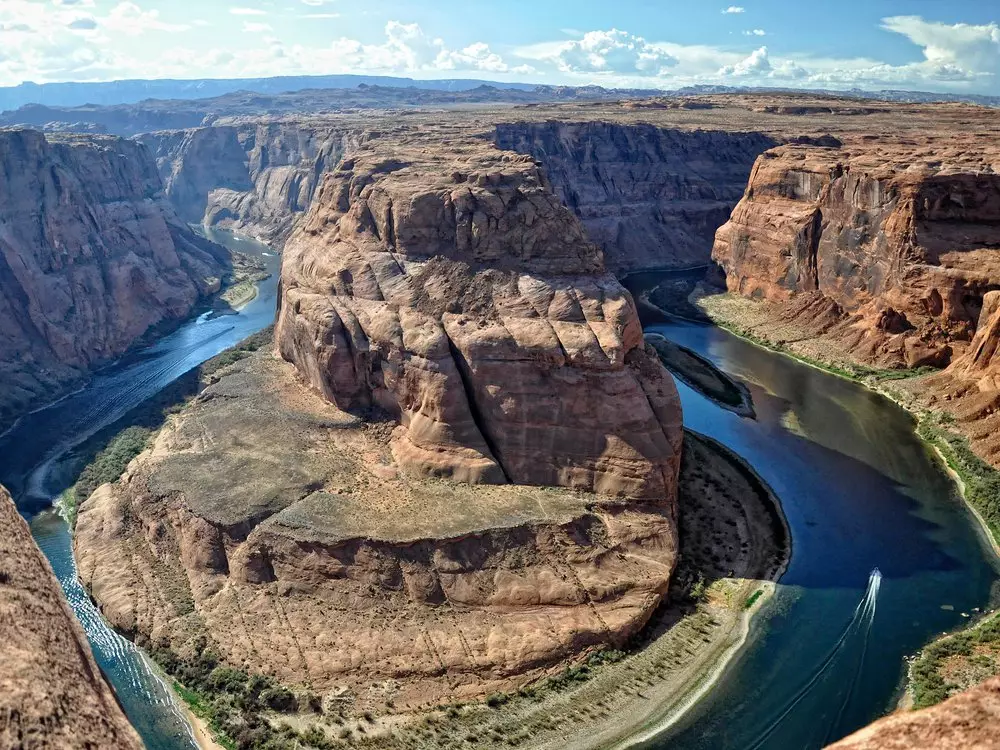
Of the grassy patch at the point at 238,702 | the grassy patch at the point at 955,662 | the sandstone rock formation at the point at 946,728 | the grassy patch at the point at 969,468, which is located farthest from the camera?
the grassy patch at the point at 969,468

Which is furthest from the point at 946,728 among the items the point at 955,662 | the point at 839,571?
the point at 839,571

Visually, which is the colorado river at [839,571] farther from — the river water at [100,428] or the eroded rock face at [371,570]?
the river water at [100,428]

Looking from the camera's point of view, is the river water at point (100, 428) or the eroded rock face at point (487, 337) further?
the eroded rock face at point (487, 337)

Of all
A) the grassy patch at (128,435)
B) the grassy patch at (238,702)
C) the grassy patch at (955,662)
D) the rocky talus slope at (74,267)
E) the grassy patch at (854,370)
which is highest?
the rocky talus slope at (74,267)

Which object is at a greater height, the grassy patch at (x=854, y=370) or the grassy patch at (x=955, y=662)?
the grassy patch at (x=854, y=370)

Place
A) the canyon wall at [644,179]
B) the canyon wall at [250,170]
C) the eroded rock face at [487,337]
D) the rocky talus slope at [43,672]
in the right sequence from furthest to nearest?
the canyon wall at [250,170] < the canyon wall at [644,179] < the eroded rock face at [487,337] < the rocky talus slope at [43,672]

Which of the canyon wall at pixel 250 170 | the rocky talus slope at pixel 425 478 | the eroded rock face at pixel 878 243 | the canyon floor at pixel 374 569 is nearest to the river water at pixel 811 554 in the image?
the canyon floor at pixel 374 569

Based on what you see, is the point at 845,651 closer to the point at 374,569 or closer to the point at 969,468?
the point at 374,569
